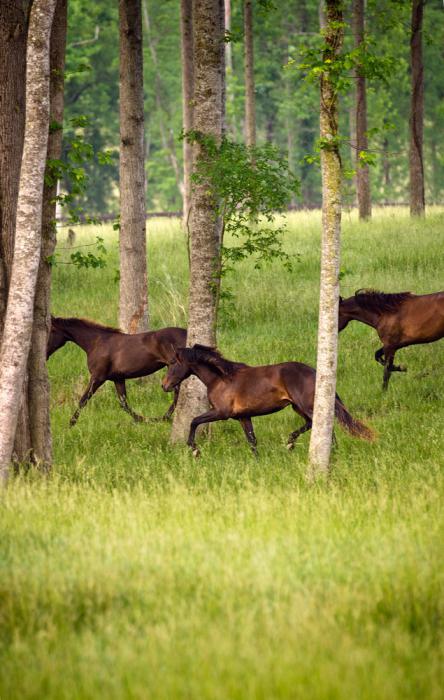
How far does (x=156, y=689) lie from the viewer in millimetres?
6289

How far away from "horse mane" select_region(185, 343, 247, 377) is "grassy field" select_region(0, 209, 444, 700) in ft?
3.93

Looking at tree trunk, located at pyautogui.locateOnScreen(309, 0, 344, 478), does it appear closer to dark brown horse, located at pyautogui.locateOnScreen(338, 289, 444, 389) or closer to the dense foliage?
dark brown horse, located at pyautogui.locateOnScreen(338, 289, 444, 389)

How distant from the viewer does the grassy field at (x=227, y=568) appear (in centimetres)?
645

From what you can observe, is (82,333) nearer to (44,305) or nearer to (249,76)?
(44,305)

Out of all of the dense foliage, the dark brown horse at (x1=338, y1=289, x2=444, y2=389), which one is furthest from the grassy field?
the dense foliage

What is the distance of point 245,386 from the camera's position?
46.3ft

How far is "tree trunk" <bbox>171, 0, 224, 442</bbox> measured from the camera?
14953 mm

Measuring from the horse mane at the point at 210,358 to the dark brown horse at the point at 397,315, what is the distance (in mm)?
4453

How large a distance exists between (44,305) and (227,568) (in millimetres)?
6100

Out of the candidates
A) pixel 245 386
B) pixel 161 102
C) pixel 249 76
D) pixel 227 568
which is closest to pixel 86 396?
pixel 245 386

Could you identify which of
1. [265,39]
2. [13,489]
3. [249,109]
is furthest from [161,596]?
[265,39]

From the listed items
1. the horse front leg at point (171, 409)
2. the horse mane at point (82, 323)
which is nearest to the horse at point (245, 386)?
the horse front leg at point (171, 409)

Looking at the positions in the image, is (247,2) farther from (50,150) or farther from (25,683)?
(25,683)

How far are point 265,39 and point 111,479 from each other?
169ft
